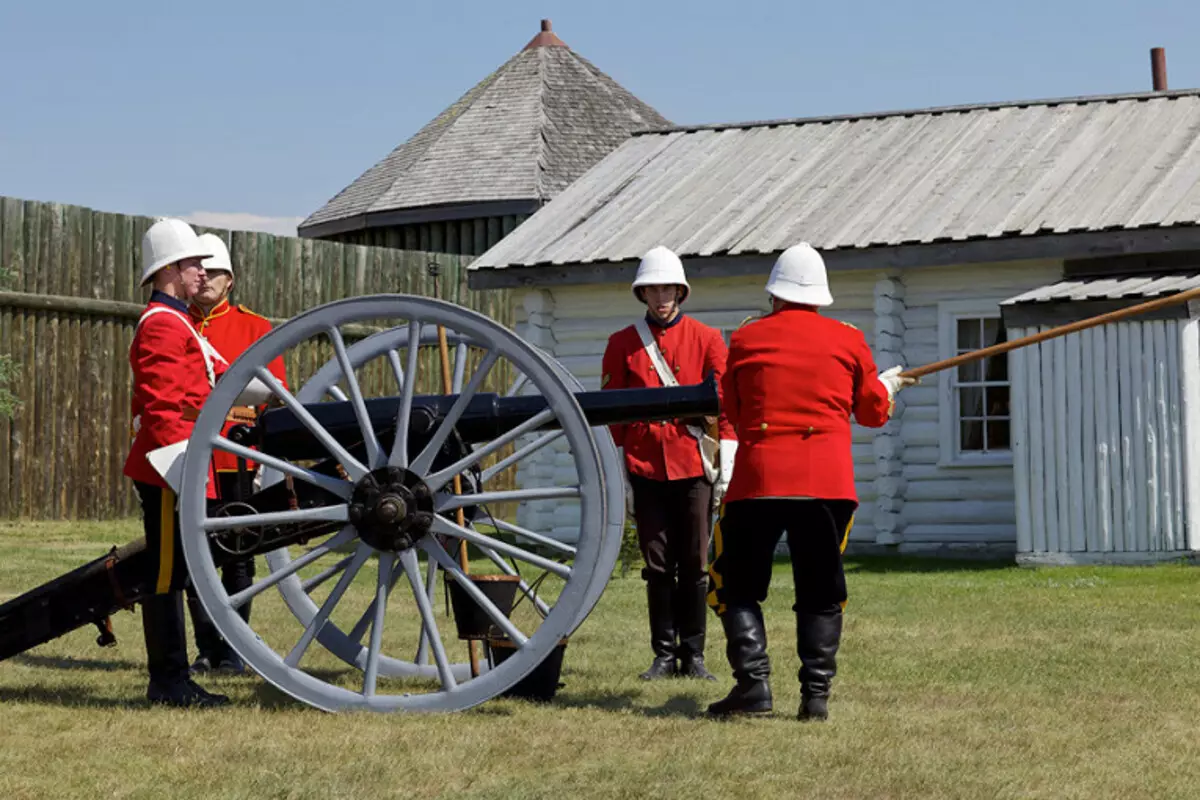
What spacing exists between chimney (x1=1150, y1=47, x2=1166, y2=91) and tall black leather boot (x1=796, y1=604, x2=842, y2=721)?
674 inches

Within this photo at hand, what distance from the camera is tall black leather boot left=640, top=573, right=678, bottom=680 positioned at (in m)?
8.04

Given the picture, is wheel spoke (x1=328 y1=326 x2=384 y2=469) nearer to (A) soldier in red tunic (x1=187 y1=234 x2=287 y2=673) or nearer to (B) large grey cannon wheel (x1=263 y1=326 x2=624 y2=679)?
(B) large grey cannon wheel (x1=263 y1=326 x2=624 y2=679)

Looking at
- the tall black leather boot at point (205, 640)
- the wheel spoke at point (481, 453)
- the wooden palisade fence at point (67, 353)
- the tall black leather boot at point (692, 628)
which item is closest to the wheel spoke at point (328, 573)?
the wheel spoke at point (481, 453)

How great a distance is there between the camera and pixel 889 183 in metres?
16.4

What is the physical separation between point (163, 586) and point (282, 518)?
0.68 metres

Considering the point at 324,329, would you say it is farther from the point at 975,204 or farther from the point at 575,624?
the point at 975,204

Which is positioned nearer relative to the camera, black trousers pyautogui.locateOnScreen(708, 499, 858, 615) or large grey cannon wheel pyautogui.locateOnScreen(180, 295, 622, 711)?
large grey cannon wheel pyautogui.locateOnScreen(180, 295, 622, 711)

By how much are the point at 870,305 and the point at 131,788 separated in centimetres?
1095

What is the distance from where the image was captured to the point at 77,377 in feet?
54.3

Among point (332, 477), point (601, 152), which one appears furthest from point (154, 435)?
point (601, 152)

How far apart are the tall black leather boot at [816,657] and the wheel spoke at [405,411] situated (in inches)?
60.3

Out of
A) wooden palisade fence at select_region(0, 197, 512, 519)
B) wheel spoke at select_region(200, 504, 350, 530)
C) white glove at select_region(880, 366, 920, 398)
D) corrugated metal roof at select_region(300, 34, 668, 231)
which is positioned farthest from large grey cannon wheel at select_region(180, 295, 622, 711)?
corrugated metal roof at select_region(300, 34, 668, 231)

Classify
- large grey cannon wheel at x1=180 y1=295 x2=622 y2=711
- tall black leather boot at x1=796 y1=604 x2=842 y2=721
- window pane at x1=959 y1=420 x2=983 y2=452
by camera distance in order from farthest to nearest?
window pane at x1=959 y1=420 x2=983 y2=452 < tall black leather boot at x1=796 y1=604 x2=842 y2=721 < large grey cannon wheel at x1=180 y1=295 x2=622 y2=711

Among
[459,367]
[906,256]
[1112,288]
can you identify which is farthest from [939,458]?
[459,367]
